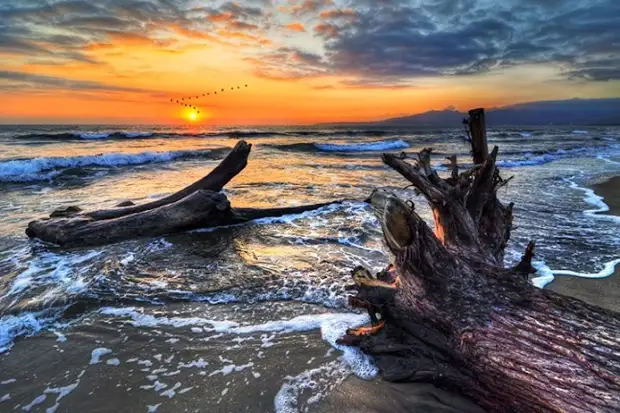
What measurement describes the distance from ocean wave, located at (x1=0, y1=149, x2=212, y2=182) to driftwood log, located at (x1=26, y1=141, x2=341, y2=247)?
11243 millimetres

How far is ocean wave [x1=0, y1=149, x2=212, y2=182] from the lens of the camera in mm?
16219

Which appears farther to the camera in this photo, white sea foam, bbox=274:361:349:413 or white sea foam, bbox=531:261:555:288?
white sea foam, bbox=531:261:555:288

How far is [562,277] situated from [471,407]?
3.41 metres

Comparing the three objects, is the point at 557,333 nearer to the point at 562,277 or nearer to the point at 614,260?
the point at 562,277

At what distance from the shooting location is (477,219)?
4.00 m

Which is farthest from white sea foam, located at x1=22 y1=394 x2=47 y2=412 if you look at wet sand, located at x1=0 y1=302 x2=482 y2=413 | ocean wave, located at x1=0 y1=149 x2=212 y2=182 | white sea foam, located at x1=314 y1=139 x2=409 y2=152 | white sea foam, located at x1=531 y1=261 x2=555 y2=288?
white sea foam, located at x1=314 y1=139 x2=409 y2=152

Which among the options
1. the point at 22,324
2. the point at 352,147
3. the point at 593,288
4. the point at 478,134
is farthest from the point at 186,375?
the point at 352,147

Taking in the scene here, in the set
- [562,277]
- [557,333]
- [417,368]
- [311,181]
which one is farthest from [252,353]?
[311,181]

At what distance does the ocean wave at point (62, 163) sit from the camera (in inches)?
639

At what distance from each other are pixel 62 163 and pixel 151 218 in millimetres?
16419

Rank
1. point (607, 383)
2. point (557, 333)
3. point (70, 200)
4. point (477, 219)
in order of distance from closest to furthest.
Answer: point (607, 383), point (557, 333), point (477, 219), point (70, 200)

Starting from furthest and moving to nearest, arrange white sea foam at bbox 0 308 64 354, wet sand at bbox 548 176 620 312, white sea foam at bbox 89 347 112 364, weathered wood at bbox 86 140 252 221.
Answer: weathered wood at bbox 86 140 252 221, wet sand at bbox 548 176 620 312, white sea foam at bbox 0 308 64 354, white sea foam at bbox 89 347 112 364

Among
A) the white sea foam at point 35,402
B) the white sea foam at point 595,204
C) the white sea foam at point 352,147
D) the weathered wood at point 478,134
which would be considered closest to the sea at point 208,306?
the white sea foam at point 35,402

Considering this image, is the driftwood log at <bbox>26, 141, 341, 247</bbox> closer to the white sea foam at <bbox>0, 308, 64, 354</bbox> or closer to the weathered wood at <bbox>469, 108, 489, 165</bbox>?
the white sea foam at <bbox>0, 308, 64, 354</bbox>
